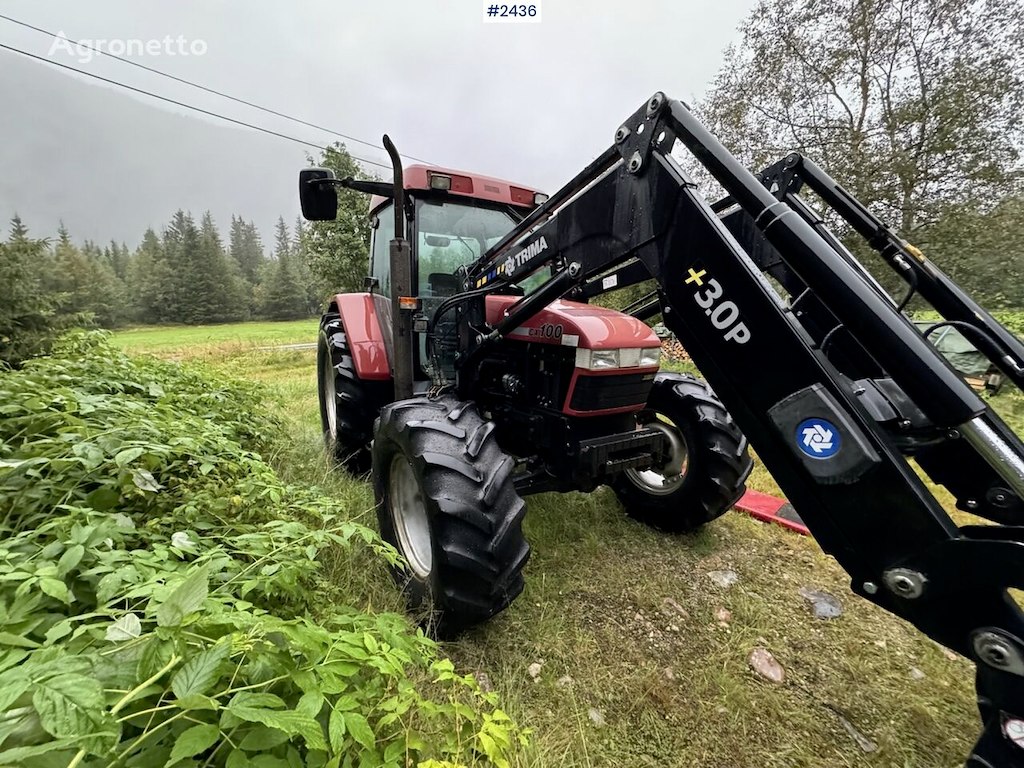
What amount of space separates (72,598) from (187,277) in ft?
173

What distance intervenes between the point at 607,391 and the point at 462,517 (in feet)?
2.68

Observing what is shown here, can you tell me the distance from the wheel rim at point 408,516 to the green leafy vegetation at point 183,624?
0.58 ft

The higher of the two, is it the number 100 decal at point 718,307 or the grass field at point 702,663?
the number 100 decal at point 718,307

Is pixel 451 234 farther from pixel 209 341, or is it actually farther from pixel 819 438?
pixel 209 341

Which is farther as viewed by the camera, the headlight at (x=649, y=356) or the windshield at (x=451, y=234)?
the windshield at (x=451, y=234)

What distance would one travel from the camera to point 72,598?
98cm

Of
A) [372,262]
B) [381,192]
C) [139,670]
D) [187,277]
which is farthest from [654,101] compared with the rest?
[187,277]

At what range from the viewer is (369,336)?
3014 mm

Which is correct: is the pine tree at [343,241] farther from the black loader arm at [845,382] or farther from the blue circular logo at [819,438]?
the blue circular logo at [819,438]

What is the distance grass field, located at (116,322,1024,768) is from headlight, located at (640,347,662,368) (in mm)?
1033

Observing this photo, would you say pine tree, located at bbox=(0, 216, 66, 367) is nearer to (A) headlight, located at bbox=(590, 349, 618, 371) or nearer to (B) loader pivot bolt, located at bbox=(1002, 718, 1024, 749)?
(A) headlight, located at bbox=(590, 349, 618, 371)

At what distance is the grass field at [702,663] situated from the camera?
4.82ft

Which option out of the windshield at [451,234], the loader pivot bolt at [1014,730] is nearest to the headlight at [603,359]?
the windshield at [451,234]

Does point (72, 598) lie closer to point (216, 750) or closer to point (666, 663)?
point (216, 750)
